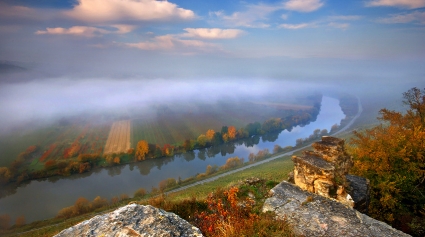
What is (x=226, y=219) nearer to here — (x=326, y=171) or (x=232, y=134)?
(x=326, y=171)

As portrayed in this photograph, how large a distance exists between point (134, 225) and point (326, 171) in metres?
6.76

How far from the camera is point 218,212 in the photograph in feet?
22.6

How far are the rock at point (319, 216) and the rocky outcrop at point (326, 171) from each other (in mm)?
638

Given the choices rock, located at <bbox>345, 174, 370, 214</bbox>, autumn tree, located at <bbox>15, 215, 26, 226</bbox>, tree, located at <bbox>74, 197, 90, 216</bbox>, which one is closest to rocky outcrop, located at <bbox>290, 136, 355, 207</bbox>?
rock, located at <bbox>345, 174, 370, 214</bbox>

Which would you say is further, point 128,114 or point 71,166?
point 128,114

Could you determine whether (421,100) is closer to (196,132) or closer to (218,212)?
(218,212)

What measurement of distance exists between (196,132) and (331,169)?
84655mm

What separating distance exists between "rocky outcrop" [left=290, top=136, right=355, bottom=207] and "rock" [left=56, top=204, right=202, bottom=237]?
5.17 metres

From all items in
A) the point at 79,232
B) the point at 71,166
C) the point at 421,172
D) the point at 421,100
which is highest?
the point at 421,100

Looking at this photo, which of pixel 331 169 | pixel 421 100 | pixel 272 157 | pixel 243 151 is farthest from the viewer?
pixel 243 151

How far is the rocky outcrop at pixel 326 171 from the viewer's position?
25.6 feet


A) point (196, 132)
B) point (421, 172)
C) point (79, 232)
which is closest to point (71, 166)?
point (196, 132)

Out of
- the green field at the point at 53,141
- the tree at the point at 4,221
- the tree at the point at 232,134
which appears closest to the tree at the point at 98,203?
the tree at the point at 4,221

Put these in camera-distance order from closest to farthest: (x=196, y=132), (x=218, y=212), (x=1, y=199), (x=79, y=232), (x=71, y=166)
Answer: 1. (x=79, y=232)
2. (x=218, y=212)
3. (x=1, y=199)
4. (x=71, y=166)
5. (x=196, y=132)
